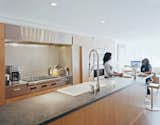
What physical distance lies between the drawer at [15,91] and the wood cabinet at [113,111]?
1941 millimetres

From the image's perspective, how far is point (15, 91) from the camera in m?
3.44

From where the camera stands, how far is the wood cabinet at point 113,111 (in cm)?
186

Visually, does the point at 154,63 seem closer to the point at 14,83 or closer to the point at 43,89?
the point at 43,89

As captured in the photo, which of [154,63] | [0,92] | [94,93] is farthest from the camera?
[154,63]

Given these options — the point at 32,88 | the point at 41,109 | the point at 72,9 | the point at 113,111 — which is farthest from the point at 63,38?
the point at 41,109

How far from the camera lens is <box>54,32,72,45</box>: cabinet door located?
440cm

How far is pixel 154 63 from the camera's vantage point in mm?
10570

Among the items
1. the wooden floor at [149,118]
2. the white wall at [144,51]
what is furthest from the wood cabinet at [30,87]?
the white wall at [144,51]

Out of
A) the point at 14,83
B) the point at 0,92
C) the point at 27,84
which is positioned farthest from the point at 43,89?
the point at 0,92

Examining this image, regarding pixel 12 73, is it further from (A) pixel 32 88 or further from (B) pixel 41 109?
(B) pixel 41 109

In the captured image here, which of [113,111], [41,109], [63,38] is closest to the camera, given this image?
[41,109]

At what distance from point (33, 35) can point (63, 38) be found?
0.97 metres

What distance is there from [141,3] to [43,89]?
292 cm

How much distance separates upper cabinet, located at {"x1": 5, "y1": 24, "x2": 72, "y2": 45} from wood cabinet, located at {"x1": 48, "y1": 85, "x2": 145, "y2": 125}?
7.13 ft
